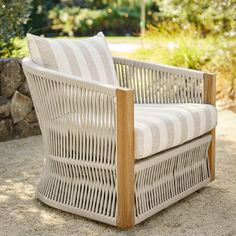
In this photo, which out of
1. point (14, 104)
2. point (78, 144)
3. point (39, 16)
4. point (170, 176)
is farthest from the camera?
point (39, 16)

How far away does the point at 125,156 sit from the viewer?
8.29ft

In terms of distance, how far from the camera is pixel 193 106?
9.97 feet

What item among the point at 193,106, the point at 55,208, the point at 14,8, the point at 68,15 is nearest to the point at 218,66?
the point at 14,8

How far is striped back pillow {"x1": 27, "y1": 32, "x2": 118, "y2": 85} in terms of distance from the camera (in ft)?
9.68

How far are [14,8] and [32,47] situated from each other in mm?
2197

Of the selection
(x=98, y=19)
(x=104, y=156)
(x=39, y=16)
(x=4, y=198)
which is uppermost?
(x=104, y=156)

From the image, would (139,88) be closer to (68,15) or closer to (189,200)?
(189,200)

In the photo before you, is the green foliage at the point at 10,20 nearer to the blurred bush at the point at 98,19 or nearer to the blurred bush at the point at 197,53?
the blurred bush at the point at 197,53

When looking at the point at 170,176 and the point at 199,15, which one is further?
the point at 199,15

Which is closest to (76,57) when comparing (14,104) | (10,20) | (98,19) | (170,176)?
(170,176)

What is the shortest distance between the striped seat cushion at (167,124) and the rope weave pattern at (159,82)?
0.49 feet

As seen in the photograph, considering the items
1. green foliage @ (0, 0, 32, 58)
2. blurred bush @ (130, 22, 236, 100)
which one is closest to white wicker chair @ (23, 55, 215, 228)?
green foliage @ (0, 0, 32, 58)

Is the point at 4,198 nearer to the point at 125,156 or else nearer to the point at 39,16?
the point at 125,156

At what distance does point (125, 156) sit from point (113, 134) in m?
0.13
